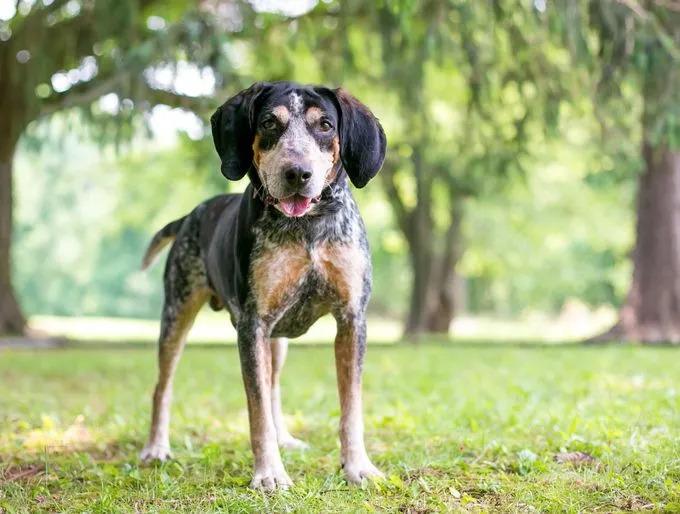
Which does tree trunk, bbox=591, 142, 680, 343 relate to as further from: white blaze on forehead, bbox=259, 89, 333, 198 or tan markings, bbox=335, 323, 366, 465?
white blaze on forehead, bbox=259, 89, 333, 198

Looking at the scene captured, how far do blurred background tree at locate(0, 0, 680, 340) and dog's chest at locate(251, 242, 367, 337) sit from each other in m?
3.87

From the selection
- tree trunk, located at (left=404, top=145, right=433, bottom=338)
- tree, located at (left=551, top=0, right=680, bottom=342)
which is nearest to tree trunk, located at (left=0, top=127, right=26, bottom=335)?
tree trunk, located at (left=404, top=145, right=433, bottom=338)

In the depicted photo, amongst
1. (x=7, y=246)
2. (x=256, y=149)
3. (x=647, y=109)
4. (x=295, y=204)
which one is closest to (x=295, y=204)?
(x=295, y=204)

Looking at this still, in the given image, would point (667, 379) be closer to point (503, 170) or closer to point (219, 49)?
point (219, 49)

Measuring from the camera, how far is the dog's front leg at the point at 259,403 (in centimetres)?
417

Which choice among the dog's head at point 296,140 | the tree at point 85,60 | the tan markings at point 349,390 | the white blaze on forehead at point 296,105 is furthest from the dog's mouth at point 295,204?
the tree at point 85,60

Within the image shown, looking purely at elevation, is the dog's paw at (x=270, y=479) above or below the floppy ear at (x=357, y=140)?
below

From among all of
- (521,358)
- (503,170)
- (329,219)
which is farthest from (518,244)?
(329,219)

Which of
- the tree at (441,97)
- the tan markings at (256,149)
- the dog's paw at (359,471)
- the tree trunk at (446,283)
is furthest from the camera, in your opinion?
the tree trunk at (446,283)

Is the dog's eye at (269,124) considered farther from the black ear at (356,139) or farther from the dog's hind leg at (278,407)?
the dog's hind leg at (278,407)

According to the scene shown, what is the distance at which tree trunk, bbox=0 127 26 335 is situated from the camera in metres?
17.2

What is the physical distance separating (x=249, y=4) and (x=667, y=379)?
7598mm

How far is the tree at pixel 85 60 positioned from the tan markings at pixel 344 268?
674 centimetres

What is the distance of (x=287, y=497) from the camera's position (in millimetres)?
3914
